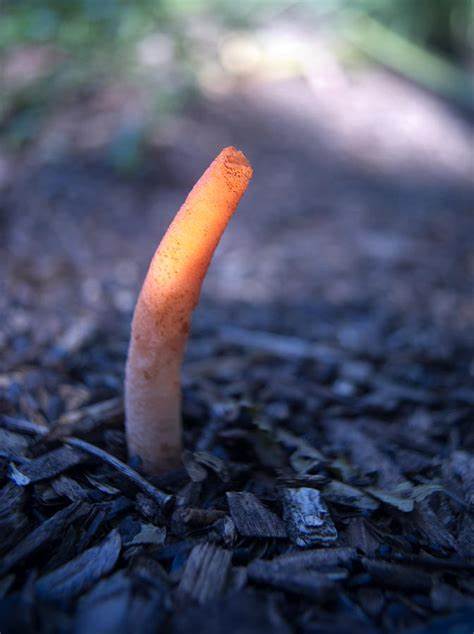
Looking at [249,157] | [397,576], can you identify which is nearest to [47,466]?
[397,576]

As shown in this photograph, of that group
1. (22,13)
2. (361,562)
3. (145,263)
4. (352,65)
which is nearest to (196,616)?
(361,562)

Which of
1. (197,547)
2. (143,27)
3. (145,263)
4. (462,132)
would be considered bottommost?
(197,547)

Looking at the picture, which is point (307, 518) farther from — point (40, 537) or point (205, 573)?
point (40, 537)

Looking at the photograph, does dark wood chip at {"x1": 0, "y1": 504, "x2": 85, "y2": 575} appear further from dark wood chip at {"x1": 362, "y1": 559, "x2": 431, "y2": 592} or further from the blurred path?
the blurred path

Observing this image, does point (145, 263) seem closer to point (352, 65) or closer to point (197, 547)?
point (197, 547)

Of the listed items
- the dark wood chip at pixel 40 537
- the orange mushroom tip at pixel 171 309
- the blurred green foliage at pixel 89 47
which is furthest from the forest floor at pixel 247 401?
the blurred green foliage at pixel 89 47

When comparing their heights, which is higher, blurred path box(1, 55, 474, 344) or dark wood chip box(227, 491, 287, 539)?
blurred path box(1, 55, 474, 344)

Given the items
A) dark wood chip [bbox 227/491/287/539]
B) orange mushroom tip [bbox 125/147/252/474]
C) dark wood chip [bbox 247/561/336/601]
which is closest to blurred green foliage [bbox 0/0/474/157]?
orange mushroom tip [bbox 125/147/252/474]
